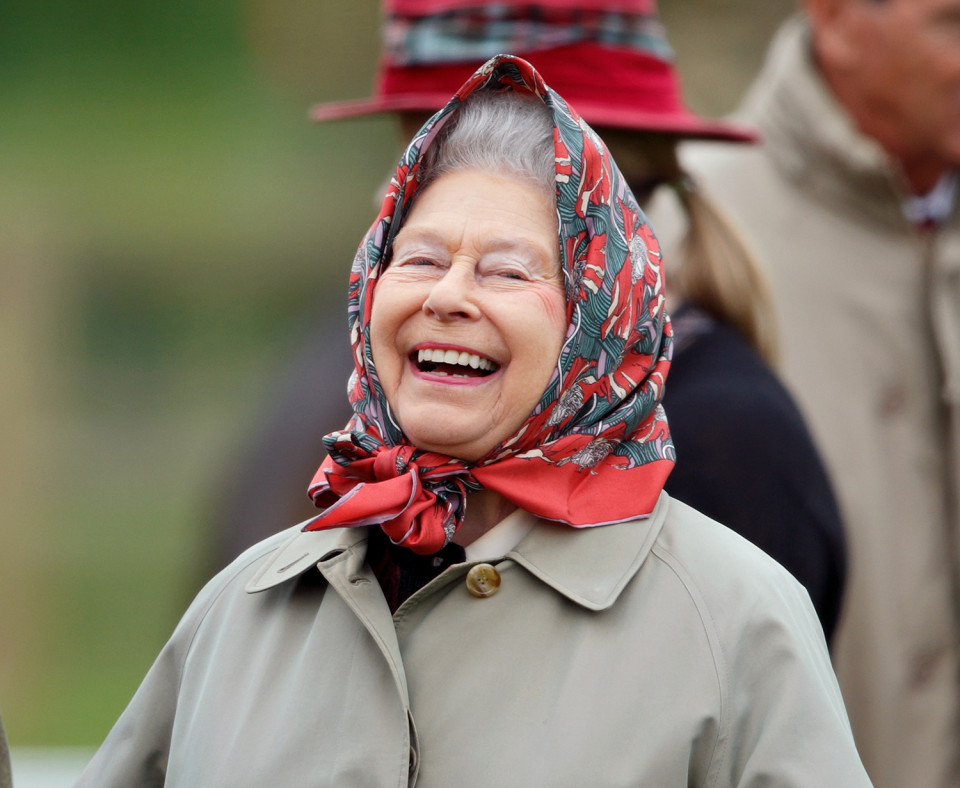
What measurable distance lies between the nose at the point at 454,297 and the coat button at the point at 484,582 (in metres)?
0.37

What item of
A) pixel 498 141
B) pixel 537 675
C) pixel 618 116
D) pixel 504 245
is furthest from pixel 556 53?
pixel 537 675

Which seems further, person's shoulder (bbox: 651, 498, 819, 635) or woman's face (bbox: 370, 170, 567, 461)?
woman's face (bbox: 370, 170, 567, 461)

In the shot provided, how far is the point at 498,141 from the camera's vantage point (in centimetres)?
197

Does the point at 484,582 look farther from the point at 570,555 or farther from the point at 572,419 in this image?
the point at 572,419

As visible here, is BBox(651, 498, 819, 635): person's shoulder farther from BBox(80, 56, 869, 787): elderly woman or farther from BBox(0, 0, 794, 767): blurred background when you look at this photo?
BBox(0, 0, 794, 767): blurred background

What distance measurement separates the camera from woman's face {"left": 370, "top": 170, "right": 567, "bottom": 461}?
6.13 ft

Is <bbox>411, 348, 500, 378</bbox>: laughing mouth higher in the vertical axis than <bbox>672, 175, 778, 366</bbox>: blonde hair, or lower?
higher

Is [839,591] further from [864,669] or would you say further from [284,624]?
[284,624]

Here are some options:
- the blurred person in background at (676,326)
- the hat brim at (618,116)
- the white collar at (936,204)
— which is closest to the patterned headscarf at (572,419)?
the blurred person in background at (676,326)

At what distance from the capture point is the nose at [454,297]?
6.09 ft

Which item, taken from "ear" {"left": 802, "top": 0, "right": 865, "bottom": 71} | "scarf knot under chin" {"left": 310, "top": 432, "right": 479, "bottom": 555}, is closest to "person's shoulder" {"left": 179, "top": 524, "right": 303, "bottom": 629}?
"scarf knot under chin" {"left": 310, "top": 432, "right": 479, "bottom": 555}

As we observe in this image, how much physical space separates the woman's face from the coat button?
7.0 inches

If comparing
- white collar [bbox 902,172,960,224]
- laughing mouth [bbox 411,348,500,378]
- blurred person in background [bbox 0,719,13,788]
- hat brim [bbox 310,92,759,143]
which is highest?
hat brim [bbox 310,92,759,143]

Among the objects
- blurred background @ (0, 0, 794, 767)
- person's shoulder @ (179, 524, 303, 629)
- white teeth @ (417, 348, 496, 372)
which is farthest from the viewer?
blurred background @ (0, 0, 794, 767)
